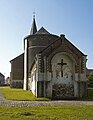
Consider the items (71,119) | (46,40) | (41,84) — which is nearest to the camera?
(71,119)

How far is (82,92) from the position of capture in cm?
3033

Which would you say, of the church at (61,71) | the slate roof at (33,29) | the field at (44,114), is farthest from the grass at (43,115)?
the slate roof at (33,29)

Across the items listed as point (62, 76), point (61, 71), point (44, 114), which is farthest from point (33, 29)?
point (44, 114)

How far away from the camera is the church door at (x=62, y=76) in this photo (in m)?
30.1

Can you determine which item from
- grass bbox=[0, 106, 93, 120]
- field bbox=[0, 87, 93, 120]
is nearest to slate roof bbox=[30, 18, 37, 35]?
field bbox=[0, 87, 93, 120]

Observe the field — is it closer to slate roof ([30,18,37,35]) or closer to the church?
the church

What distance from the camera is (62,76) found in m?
30.5

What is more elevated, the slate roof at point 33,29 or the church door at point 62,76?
the slate roof at point 33,29

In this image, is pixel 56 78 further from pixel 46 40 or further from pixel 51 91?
pixel 46 40

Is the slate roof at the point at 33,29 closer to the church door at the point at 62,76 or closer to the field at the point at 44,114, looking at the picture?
the church door at the point at 62,76

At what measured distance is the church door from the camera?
30078 millimetres

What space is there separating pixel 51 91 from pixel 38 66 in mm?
3479

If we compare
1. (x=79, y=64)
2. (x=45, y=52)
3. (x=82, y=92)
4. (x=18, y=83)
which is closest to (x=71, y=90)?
(x=82, y=92)

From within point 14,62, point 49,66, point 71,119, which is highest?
point 14,62
